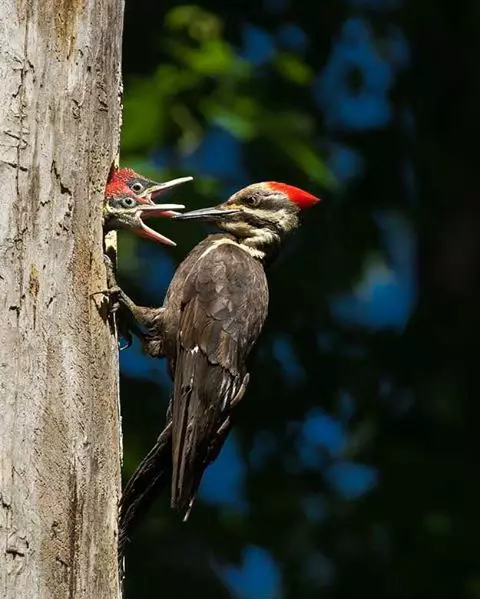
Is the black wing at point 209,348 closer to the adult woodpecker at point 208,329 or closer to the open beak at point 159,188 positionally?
the adult woodpecker at point 208,329

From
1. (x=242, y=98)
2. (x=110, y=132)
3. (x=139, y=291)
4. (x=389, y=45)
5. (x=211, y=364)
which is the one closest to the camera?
(x=110, y=132)

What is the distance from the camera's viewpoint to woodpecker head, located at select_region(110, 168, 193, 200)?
15.8ft

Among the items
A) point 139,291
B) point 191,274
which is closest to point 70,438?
point 191,274

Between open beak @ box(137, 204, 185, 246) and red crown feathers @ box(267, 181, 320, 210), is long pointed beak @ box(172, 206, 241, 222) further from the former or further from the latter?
open beak @ box(137, 204, 185, 246)

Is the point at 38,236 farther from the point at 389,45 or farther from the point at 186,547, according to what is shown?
the point at 389,45

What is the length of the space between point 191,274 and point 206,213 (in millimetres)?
506

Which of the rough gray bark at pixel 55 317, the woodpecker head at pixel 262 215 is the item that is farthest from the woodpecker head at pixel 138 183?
the woodpecker head at pixel 262 215

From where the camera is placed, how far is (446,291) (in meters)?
10.0

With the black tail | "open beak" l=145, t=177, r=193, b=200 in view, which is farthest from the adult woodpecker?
"open beak" l=145, t=177, r=193, b=200

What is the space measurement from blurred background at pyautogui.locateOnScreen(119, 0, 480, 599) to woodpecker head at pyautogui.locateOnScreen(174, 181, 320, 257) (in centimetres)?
88

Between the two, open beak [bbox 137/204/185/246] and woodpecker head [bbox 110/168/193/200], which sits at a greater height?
woodpecker head [bbox 110/168/193/200]

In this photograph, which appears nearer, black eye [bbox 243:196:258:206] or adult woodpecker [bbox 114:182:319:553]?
adult woodpecker [bbox 114:182:319:553]

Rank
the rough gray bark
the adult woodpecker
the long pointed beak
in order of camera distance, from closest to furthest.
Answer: the rough gray bark, the adult woodpecker, the long pointed beak

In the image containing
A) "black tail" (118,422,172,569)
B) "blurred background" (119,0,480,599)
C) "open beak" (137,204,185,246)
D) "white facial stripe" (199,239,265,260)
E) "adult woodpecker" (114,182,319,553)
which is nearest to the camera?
"black tail" (118,422,172,569)
